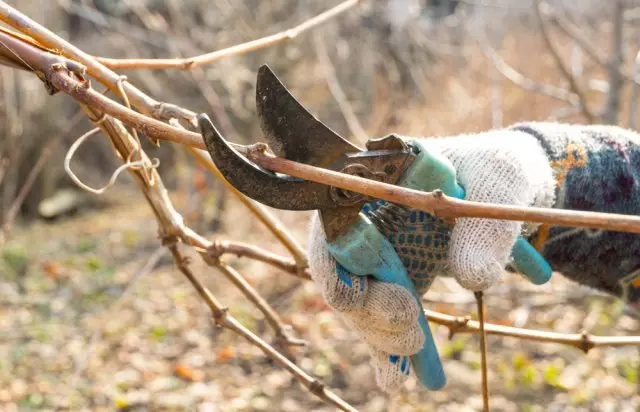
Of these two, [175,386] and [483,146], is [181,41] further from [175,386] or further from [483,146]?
[483,146]

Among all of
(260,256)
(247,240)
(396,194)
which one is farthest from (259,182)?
(247,240)

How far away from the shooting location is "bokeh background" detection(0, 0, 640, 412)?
9.97 ft

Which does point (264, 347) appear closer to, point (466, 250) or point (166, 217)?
point (166, 217)

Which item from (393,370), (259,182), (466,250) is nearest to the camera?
(259,182)

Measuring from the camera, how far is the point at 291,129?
0.94 meters

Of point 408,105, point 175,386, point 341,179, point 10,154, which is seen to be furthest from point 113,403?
point 408,105

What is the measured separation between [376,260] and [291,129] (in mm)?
261

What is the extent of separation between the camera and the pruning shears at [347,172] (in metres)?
0.89

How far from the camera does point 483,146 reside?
44.1 inches

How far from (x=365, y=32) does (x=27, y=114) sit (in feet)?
10.4

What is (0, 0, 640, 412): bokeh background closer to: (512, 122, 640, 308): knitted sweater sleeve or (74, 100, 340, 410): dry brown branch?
(74, 100, 340, 410): dry brown branch

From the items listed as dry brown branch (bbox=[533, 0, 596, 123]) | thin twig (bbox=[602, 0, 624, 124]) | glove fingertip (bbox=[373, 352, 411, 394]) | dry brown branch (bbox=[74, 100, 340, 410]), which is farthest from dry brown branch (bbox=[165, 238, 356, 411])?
thin twig (bbox=[602, 0, 624, 124])

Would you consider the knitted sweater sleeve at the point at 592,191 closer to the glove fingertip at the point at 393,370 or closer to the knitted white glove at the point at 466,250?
the knitted white glove at the point at 466,250

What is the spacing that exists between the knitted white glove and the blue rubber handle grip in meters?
0.02
